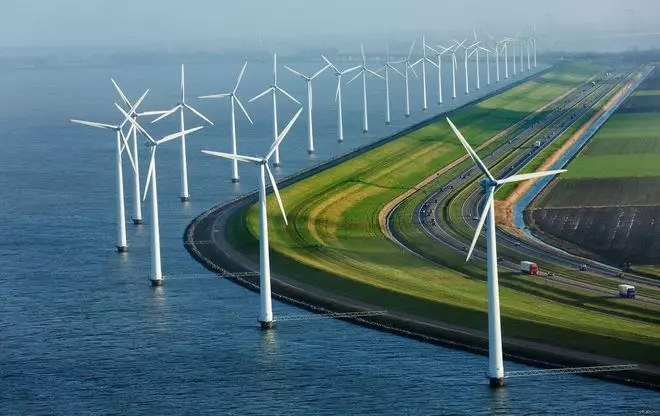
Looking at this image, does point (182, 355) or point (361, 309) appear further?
point (361, 309)

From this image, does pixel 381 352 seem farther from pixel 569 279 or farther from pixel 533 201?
pixel 533 201

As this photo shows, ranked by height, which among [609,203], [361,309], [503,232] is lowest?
[361,309]

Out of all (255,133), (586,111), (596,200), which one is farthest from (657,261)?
(586,111)

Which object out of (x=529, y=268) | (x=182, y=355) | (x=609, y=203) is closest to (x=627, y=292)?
(x=529, y=268)

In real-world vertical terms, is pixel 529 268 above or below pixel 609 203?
below

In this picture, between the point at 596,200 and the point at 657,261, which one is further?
the point at 596,200

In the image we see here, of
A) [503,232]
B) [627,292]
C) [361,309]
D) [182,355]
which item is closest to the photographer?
[182,355]

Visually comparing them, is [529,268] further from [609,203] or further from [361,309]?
[609,203]

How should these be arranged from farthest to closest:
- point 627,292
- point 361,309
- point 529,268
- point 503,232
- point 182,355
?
point 503,232, point 529,268, point 627,292, point 361,309, point 182,355

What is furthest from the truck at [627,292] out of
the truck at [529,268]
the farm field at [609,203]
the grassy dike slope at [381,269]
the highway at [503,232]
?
the farm field at [609,203]
